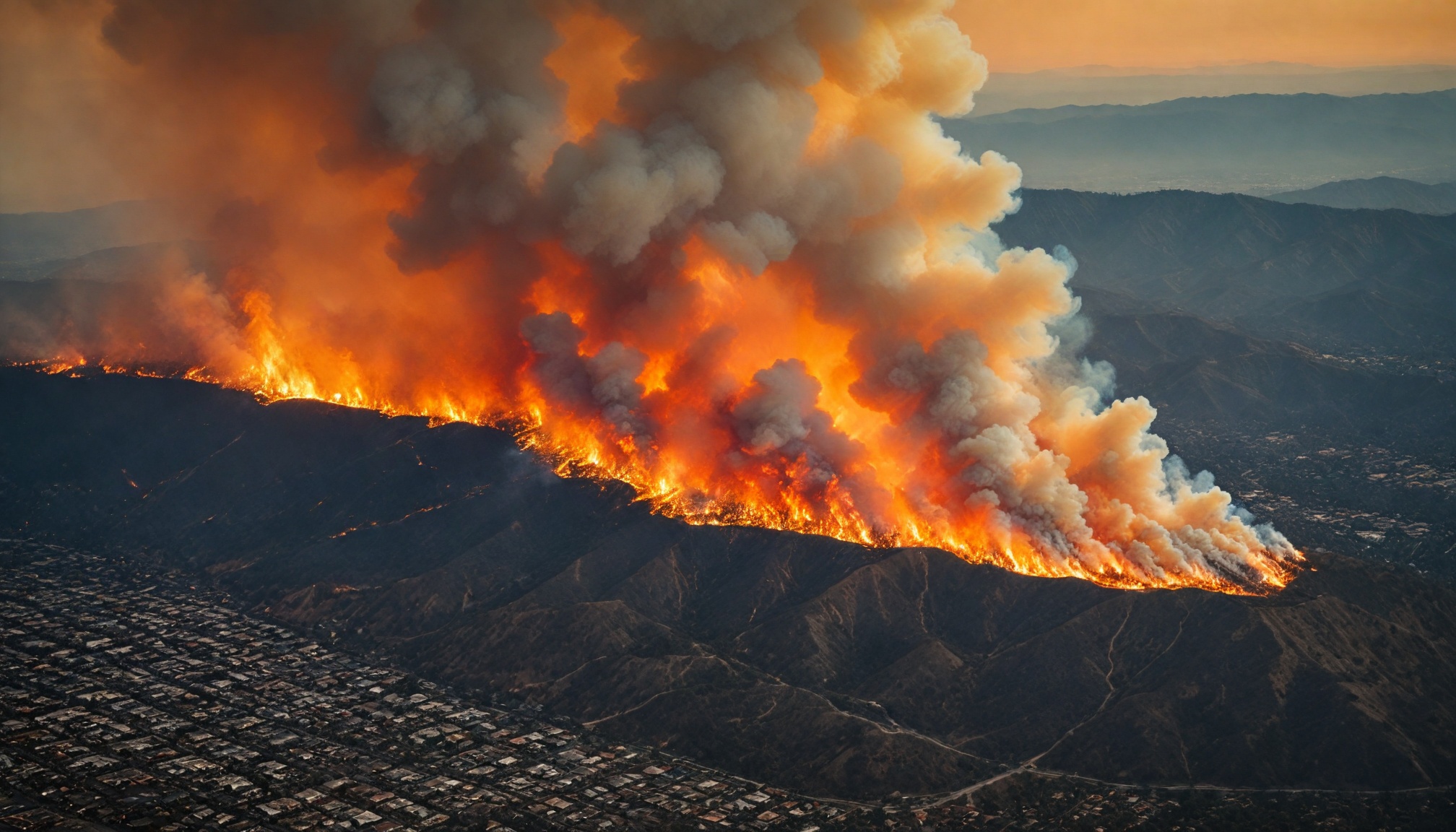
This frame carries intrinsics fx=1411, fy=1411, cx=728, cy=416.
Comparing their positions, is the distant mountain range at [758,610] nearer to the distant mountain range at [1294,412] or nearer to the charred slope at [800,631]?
the charred slope at [800,631]

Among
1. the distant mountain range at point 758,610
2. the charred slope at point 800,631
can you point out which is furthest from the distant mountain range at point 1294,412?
the charred slope at point 800,631

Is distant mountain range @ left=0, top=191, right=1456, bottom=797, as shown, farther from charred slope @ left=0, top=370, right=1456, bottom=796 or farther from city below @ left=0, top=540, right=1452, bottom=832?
city below @ left=0, top=540, right=1452, bottom=832

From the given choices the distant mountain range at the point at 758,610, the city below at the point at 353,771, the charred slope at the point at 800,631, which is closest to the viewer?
the city below at the point at 353,771

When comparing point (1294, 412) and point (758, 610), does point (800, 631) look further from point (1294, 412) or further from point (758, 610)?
point (1294, 412)

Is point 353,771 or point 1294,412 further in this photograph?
point 1294,412

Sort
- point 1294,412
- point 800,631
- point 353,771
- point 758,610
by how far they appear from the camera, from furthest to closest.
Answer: point 1294,412
point 758,610
point 800,631
point 353,771

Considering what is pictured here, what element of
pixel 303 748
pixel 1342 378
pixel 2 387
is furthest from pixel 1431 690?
pixel 2 387

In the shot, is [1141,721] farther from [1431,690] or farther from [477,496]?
[477,496]

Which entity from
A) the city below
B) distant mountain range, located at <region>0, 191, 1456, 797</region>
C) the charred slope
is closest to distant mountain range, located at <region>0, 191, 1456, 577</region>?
distant mountain range, located at <region>0, 191, 1456, 797</region>

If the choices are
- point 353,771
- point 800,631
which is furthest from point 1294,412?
point 353,771
